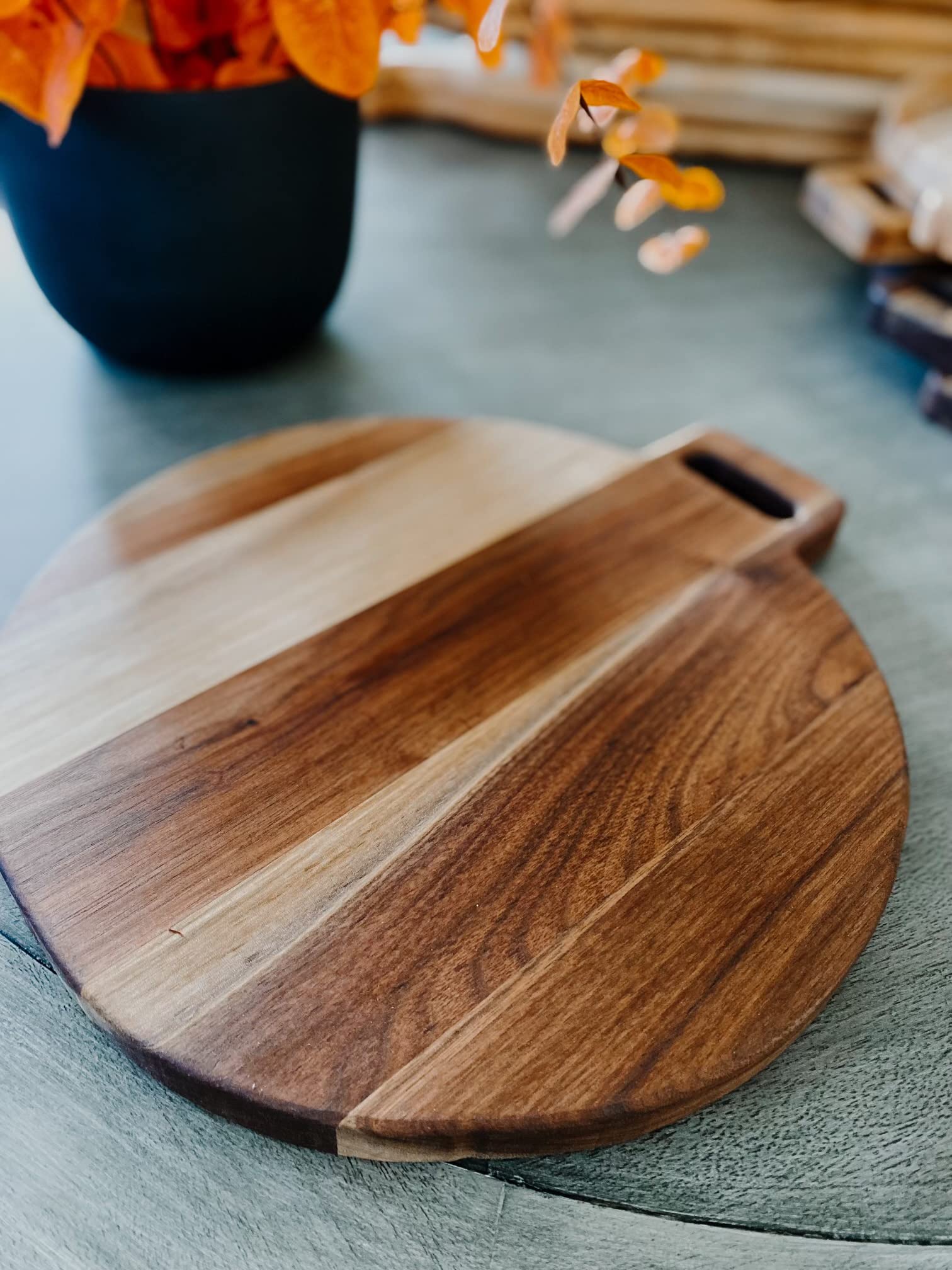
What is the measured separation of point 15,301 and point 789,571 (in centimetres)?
85

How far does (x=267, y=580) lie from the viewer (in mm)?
690

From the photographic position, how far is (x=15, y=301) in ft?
3.64

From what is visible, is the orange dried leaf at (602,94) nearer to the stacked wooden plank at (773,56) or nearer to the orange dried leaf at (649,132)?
the orange dried leaf at (649,132)

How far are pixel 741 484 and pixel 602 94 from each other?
35cm

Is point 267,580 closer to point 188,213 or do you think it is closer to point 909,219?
point 188,213

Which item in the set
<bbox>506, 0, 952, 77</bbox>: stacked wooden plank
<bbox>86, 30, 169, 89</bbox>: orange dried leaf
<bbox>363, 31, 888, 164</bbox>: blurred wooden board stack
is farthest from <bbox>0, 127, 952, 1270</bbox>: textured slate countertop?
<bbox>86, 30, 169, 89</bbox>: orange dried leaf

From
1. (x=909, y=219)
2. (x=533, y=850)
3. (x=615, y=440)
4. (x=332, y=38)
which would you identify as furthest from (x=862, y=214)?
(x=533, y=850)

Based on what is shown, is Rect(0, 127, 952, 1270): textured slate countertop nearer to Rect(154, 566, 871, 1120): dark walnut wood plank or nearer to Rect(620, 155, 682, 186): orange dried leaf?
Rect(154, 566, 871, 1120): dark walnut wood plank

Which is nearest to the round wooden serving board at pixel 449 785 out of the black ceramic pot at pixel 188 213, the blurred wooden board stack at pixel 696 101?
the black ceramic pot at pixel 188 213

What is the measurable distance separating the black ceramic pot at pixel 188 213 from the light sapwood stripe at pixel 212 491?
0.18 metres

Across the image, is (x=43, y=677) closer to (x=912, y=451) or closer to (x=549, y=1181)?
(x=549, y=1181)

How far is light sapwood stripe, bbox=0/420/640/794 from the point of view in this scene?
604 millimetres

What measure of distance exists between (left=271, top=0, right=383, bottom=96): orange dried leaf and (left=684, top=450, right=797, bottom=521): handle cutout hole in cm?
35

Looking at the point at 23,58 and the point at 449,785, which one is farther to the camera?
the point at 23,58
